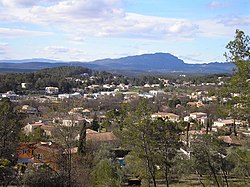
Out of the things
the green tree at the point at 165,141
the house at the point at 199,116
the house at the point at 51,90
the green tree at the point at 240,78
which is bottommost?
the house at the point at 199,116

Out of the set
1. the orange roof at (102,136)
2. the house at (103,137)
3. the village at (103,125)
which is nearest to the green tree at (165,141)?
the village at (103,125)

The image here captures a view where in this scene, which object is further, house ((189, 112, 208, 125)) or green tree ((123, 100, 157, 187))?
house ((189, 112, 208, 125))

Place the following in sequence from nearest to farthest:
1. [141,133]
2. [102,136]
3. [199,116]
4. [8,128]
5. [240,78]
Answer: [240,78] → [141,133] → [8,128] → [102,136] → [199,116]

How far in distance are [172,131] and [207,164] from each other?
11.4ft

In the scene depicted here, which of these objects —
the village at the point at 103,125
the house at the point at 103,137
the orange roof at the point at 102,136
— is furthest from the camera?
the orange roof at the point at 102,136

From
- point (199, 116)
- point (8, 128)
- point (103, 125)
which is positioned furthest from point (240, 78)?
point (199, 116)

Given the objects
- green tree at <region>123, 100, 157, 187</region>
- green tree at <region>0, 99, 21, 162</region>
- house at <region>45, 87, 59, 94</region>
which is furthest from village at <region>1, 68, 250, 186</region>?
green tree at <region>0, 99, 21, 162</region>

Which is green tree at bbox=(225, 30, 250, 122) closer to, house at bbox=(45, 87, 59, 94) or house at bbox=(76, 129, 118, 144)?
house at bbox=(76, 129, 118, 144)

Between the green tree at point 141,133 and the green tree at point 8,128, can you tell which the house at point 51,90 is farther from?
the green tree at point 141,133

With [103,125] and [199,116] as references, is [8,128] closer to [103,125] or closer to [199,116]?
[103,125]

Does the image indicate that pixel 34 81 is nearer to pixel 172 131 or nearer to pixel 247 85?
pixel 172 131

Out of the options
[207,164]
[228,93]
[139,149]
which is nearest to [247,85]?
[228,93]

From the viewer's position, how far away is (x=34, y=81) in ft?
224

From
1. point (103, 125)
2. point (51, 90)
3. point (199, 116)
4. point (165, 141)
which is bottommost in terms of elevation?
point (199, 116)
